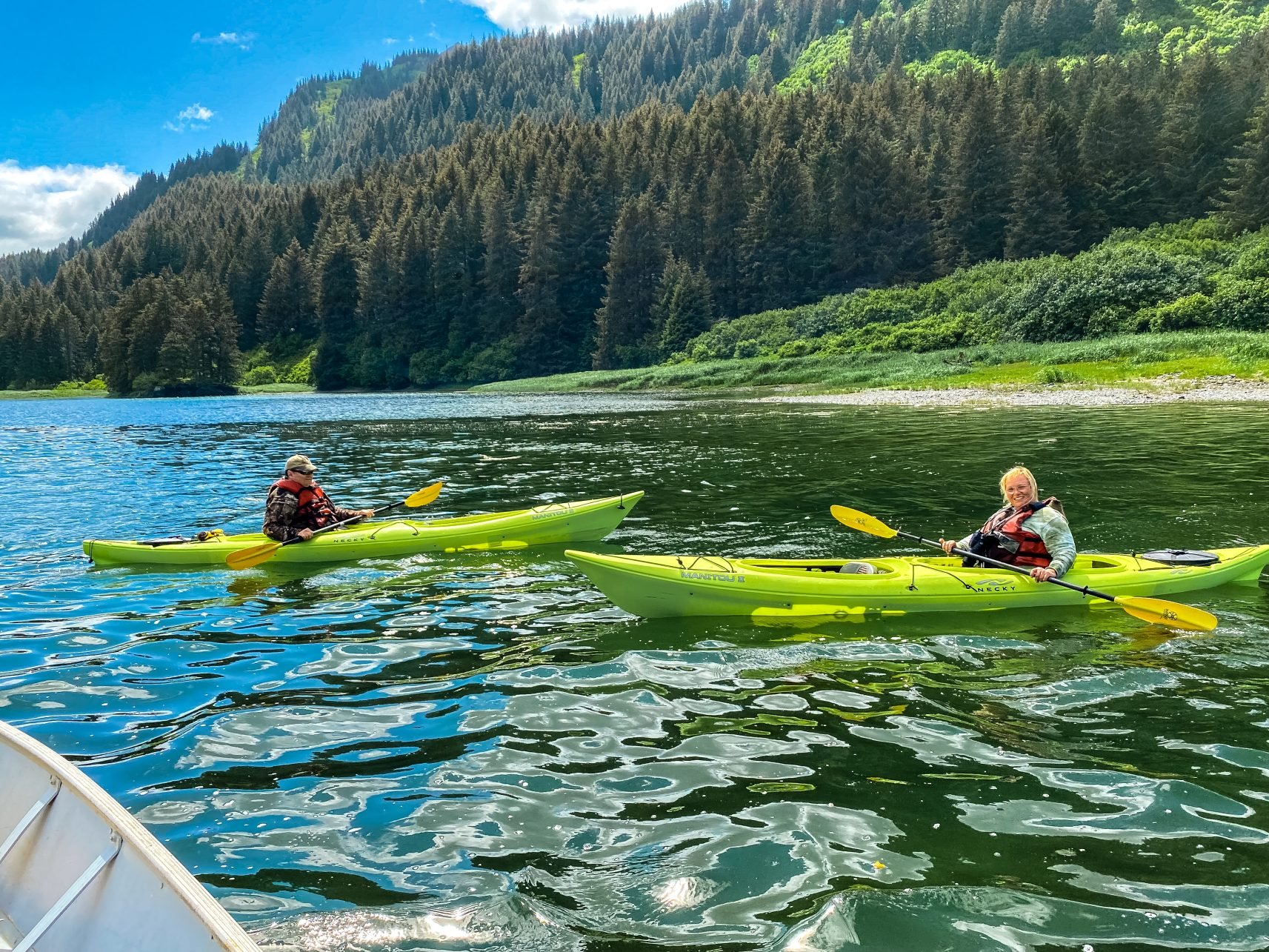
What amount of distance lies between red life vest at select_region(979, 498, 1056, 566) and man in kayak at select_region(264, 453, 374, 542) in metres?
8.71

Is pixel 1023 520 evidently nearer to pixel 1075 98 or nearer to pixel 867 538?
pixel 867 538

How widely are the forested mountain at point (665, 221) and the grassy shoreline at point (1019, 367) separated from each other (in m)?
10.9

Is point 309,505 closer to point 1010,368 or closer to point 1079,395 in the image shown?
point 1079,395

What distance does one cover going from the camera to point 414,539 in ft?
42.6

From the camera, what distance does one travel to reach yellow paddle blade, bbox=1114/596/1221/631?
27.2 feet

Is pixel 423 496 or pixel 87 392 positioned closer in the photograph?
pixel 423 496

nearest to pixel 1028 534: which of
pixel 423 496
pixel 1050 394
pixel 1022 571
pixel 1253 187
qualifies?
pixel 1022 571

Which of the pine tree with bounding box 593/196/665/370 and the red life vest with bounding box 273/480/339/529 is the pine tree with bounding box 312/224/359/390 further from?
the red life vest with bounding box 273/480/339/529

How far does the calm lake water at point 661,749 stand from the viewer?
4277mm

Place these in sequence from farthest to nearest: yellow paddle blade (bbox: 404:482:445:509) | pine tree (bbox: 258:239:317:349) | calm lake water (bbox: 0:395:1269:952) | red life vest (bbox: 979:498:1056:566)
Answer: pine tree (bbox: 258:239:317:349)
yellow paddle blade (bbox: 404:482:445:509)
red life vest (bbox: 979:498:1056:566)
calm lake water (bbox: 0:395:1269:952)

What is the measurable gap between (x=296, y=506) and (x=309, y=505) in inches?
8.4

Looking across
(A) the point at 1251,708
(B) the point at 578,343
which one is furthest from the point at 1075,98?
(A) the point at 1251,708

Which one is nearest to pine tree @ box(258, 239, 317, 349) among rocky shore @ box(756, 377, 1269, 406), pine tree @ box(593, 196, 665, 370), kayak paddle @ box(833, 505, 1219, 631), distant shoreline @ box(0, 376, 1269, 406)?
pine tree @ box(593, 196, 665, 370)

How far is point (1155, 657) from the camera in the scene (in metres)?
7.99
